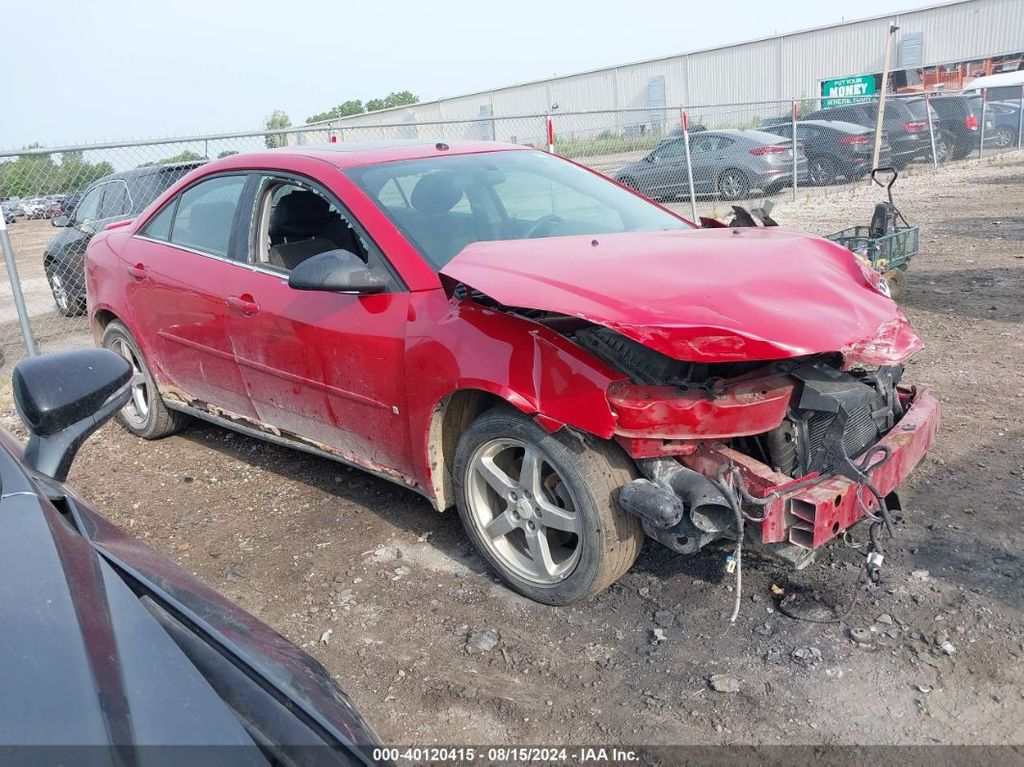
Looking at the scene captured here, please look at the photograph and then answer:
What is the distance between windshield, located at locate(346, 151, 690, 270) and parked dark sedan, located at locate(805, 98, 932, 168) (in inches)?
596

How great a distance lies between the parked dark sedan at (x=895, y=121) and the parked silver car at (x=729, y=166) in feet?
10.6

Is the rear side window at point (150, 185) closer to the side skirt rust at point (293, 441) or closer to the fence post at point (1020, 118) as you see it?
A: the side skirt rust at point (293, 441)

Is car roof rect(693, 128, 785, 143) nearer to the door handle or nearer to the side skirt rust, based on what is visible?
the side skirt rust

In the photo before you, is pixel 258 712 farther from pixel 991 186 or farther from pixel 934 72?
pixel 934 72

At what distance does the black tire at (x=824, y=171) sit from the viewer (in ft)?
53.4

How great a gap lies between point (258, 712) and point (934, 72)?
35.6 meters

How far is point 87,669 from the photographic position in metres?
1.33

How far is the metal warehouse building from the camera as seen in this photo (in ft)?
108

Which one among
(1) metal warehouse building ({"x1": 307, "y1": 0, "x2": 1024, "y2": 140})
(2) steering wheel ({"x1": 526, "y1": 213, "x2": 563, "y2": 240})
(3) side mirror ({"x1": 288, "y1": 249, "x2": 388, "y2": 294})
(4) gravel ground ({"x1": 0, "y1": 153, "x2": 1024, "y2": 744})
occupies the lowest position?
(4) gravel ground ({"x1": 0, "y1": 153, "x2": 1024, "y2": 744})

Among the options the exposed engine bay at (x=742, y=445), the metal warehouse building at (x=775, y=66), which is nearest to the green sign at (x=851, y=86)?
the metal warehouse building at (x=775, y=66)

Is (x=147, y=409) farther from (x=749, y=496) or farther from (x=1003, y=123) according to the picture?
(x=1003, y=123)

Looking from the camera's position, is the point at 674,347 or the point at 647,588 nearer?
the point at 674,347

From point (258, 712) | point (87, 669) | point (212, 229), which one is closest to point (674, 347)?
point (258, 712)

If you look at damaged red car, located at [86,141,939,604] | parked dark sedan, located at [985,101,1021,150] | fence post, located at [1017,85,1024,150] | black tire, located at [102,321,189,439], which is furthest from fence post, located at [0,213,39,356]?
fence post, located at [1017,85,1024,150]
